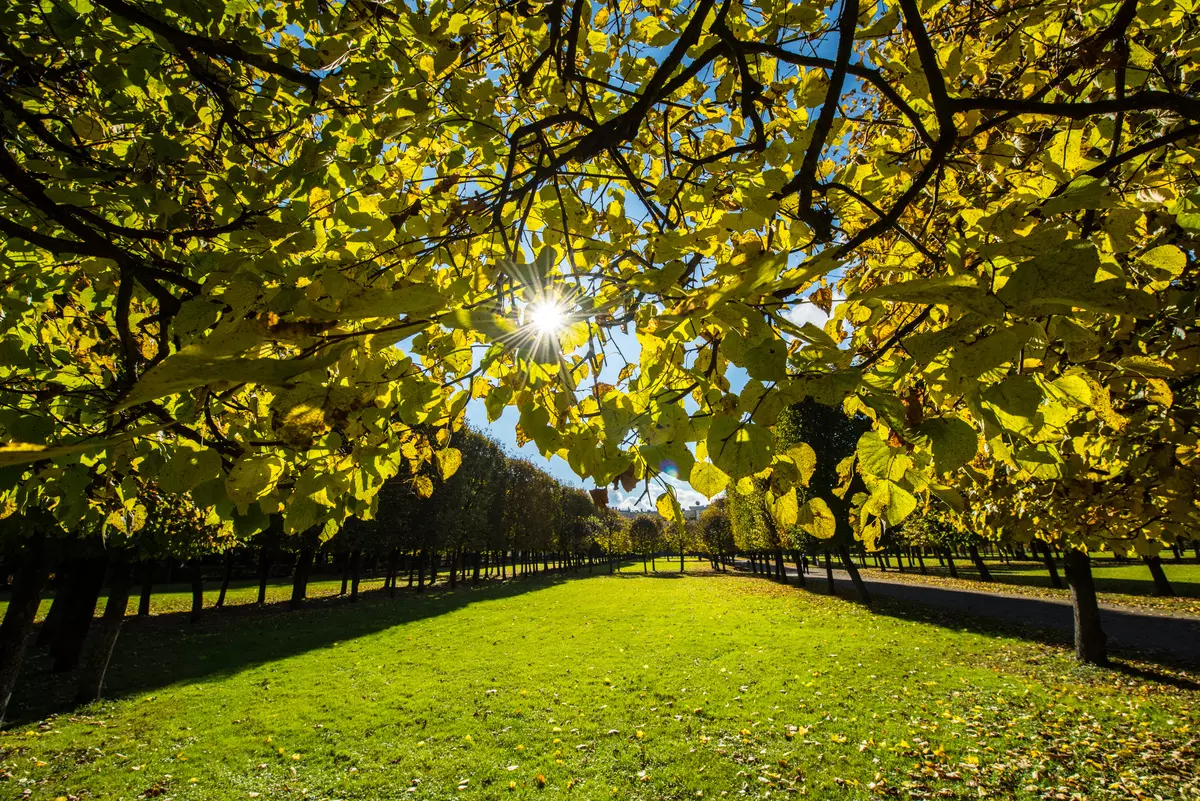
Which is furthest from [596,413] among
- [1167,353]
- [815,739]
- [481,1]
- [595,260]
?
[815,739]

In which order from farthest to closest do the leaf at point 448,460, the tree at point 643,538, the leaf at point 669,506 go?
the tree at point 643,538
the leaf at point 448,460
the leaf at point 669,506

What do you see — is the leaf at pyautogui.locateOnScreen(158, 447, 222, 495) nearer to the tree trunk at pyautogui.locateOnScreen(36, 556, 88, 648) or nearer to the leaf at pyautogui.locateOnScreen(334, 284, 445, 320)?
the leaf at pyautogui.locateOnScreen(334, 284, 445, 320)

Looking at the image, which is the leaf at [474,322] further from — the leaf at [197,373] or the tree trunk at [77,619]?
the tree trunk at [77,619]

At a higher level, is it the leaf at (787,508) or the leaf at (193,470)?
the leaf at (193,470)

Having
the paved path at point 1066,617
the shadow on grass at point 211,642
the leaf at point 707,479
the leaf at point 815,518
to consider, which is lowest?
the paved path at point 1066,617

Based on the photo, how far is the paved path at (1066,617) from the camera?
14.2 meters

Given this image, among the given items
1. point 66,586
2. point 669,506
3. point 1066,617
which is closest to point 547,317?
point 669,506

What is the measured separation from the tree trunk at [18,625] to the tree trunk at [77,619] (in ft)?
14.3

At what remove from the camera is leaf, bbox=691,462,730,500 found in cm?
151

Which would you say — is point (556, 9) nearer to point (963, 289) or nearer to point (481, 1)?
point (481, 1)

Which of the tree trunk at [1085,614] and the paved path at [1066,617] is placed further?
the paved path at [1066,617]

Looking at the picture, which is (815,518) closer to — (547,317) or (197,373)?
(547,317)

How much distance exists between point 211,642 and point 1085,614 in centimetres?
2466

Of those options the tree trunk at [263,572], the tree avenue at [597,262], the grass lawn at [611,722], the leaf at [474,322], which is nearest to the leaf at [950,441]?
the tree avenue at [597,262]
